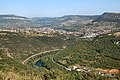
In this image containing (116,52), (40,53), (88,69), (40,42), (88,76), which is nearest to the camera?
(88,76)

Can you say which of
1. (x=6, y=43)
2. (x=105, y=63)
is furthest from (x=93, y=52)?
(x=6, y=43)

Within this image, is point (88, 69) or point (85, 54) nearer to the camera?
point (88, 69)

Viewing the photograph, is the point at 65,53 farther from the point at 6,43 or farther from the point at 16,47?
the point at 6,43

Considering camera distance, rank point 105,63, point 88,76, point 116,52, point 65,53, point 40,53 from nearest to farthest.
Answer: point 88,76 → point 105,63 → point 116,52 → point 65,53 → point 40,53

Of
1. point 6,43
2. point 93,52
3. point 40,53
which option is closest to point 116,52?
point 93,52

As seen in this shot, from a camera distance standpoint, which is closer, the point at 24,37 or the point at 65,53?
the point at 65,53

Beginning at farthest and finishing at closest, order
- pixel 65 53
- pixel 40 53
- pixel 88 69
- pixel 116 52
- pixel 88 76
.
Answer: pixel 40 53 < pixel 65 53 < pixel 116 52 < pixel 88 69 < pixel 88 76

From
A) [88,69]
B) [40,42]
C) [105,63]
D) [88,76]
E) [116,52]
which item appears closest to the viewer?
[88,76]

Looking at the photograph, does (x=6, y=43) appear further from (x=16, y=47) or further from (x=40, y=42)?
(x=40, y=42)
